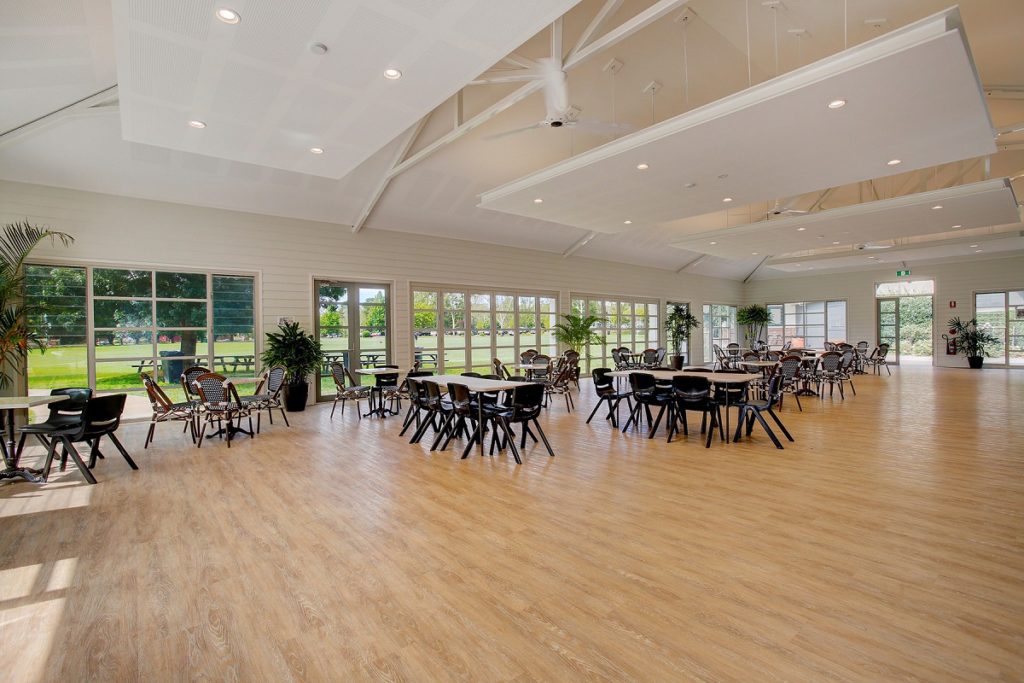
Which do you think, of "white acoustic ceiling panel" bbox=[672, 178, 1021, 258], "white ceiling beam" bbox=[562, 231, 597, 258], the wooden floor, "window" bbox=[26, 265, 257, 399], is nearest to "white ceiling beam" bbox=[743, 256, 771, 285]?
"white acoustic ceiling panel" bbox=[672, 178, 1021, 258]

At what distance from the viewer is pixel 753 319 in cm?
2050

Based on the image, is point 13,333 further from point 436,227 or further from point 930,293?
point 930,293

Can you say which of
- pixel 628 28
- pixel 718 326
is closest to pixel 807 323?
pixel 718 326

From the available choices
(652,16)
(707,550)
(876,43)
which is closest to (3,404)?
(707,550)

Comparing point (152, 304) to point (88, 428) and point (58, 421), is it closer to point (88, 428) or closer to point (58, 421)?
point (58, 421)

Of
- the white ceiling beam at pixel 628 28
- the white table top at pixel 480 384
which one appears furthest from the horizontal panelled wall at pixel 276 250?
the white ceiling beam at pixel 628 28

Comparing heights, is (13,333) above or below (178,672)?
above

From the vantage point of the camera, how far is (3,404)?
4.65 m

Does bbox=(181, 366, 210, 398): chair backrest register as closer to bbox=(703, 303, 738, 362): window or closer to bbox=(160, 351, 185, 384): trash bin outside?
bbox=(160, 351, 185, 384): trash bin outside

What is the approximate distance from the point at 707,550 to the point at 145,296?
917 centimetres

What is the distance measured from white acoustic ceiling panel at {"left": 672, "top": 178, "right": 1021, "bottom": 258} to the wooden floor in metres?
4.69

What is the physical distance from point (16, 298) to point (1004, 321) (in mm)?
24784

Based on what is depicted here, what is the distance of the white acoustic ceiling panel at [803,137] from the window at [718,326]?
12458 millimetres

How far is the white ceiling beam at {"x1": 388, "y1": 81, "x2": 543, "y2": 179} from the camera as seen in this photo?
5.77 m
